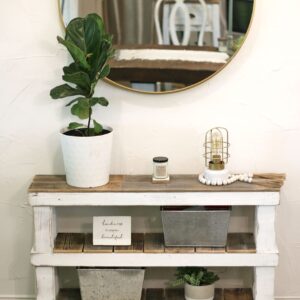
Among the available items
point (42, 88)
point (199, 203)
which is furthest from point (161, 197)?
point (42, 88)

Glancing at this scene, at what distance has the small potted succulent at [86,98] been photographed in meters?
1.90

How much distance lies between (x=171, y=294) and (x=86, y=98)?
820 millimetres

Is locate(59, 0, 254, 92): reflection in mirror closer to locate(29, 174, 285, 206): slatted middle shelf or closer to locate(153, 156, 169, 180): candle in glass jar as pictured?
locate(153, 156, 169, 180): candle in glass jar

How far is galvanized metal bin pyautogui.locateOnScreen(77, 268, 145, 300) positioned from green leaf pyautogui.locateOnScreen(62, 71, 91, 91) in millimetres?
644

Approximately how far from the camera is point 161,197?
200 centimetres

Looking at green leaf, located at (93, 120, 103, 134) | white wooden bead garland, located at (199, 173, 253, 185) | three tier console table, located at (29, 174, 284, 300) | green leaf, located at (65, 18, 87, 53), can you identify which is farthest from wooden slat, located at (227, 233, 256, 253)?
green leaf, located at (65, 18, 87, 53)

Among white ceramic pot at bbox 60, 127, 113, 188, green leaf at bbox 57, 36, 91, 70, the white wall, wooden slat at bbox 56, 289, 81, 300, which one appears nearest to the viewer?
green leaf at bbox 57, 36, 91, 70

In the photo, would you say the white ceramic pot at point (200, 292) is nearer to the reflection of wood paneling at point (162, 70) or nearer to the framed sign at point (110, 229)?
the framed sign at point (110, 229)

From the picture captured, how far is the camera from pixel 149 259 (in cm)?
206

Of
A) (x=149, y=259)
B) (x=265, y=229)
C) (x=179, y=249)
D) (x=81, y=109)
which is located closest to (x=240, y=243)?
(x=265, y=229)

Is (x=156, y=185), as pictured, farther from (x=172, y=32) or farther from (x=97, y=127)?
(x=172, y=32)

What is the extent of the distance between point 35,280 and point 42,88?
0.74 metres

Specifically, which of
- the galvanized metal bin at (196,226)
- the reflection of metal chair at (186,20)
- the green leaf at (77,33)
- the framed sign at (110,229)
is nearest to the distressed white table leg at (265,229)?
the galvanized metal bin at (196,226)

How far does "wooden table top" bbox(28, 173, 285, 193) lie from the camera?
2.00 metres
